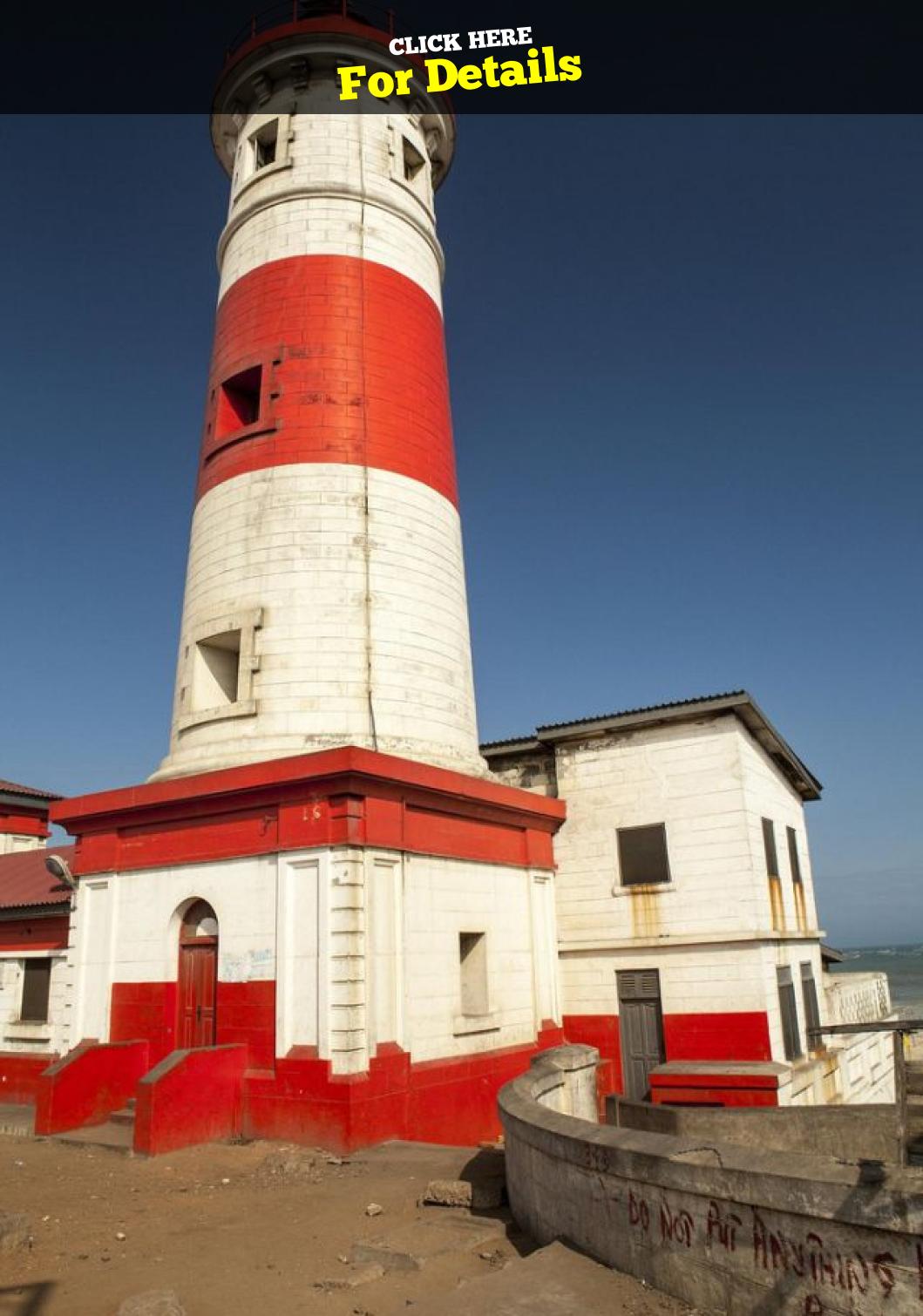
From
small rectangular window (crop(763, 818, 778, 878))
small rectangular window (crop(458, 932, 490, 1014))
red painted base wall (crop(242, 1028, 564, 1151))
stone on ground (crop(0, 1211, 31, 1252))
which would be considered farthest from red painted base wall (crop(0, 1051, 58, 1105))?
small rectangular window (crop(763, 818, 778, 878))

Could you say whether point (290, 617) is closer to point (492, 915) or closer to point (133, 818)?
point (133, 818)

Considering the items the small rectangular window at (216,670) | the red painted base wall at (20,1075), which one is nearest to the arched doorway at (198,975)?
the small rectangular window at (216,670)

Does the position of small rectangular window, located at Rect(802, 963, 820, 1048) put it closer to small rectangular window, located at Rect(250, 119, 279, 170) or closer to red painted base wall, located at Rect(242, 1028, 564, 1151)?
red painted base wall, located at Rect(242, 1028, 564, 1151)

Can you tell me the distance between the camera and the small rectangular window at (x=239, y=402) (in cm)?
1619

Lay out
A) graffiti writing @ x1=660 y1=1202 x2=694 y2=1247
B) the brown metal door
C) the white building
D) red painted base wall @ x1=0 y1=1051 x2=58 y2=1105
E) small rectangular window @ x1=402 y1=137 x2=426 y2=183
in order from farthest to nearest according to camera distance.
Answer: small rectangular window @ x1=402 y1=137 x2=426 y2=183 < red painted base wall @ x1=0 y1=1051 x2=58 y2=1105 < the white building < the brown metal door < graffiti writing @ x1=660 y1=1202 x2=694 y2=1247

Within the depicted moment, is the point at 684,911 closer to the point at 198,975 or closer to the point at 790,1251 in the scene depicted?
the point at 198,975

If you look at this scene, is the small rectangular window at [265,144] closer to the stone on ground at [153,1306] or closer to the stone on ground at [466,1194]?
the stone on ground at [466,1194]

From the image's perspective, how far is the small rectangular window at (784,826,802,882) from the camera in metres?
19.2

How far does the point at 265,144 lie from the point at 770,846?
53.4 ft

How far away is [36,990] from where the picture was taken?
57.7 ft

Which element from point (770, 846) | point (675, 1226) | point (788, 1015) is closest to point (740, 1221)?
point (675, 1226)

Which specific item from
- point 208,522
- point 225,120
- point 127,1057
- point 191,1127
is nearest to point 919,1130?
point 191,1127

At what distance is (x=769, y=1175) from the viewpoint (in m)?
4.86

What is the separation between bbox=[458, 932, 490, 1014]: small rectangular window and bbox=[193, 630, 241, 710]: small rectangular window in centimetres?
508
